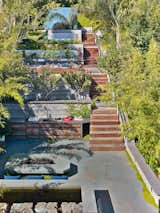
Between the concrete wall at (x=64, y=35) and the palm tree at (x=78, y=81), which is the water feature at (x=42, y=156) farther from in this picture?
the concrete wall at (x=64, y=35)

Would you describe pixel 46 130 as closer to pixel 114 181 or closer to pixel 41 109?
pixel 41 109

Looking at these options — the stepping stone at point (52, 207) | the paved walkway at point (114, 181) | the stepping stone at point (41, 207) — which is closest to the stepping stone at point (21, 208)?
the stepping stone at point (41, 207)

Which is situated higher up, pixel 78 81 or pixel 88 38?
A: pixel 88 38

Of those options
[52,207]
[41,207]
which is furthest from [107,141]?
[41,207]

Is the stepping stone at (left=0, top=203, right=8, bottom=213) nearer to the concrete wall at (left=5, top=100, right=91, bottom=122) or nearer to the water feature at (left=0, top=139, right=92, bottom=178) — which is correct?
the water feature at (left=0, top=139, right=92, bottom=178)

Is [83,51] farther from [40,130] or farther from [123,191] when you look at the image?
[123,191]

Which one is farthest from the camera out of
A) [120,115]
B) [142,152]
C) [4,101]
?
[4,101]

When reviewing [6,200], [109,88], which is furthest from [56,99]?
[6,200]
